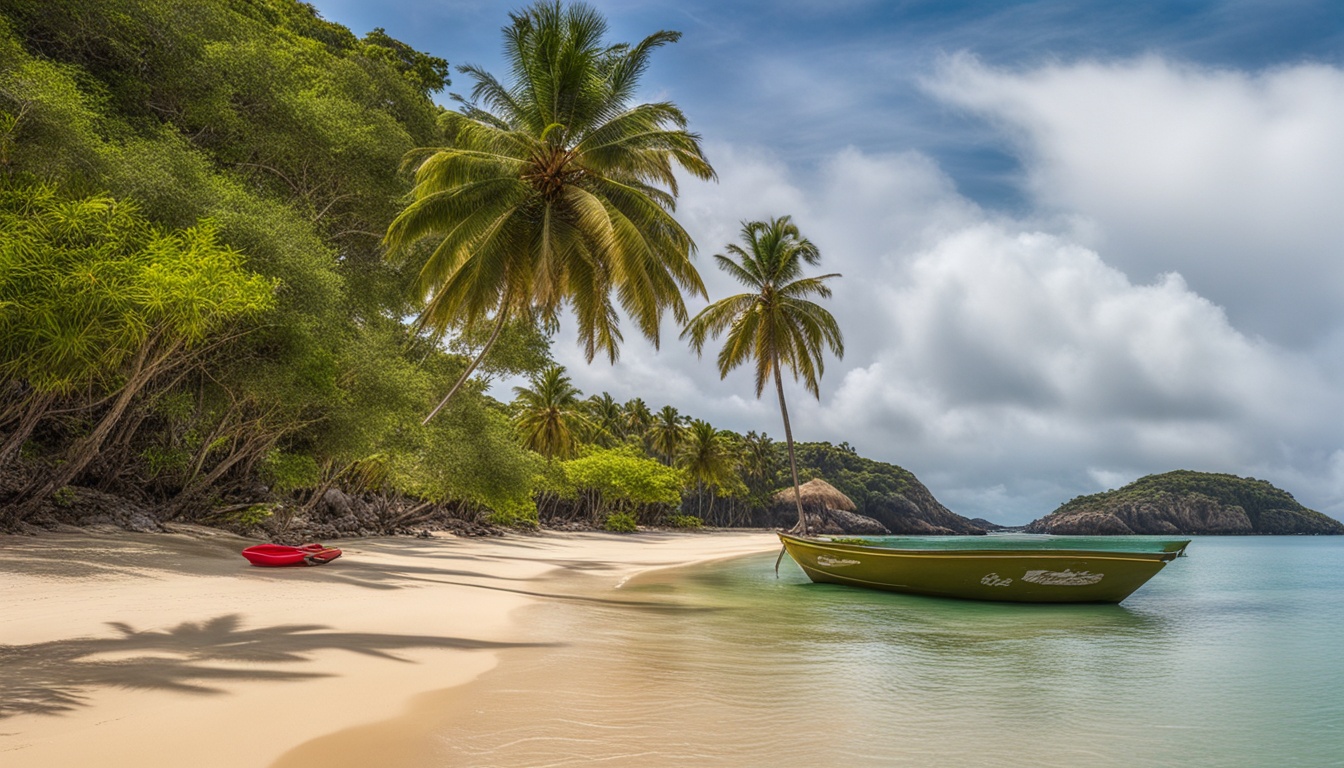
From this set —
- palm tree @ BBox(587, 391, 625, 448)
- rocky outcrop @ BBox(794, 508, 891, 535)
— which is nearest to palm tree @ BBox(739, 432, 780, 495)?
rocky outcrop @ BBox(794, 508, 891, 535)

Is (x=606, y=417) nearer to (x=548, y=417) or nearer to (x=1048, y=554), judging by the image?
(x=548, y=417)

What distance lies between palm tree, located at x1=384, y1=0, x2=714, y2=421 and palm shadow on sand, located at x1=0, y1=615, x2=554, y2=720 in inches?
298

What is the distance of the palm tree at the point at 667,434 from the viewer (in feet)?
202

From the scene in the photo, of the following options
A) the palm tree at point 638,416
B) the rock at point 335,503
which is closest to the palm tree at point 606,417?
the palm tree at point 638,416

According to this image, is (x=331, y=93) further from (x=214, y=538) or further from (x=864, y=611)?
(x=864, y=611)

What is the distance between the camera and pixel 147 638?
5.81m

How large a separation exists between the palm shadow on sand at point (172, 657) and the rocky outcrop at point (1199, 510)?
124413 millimetres

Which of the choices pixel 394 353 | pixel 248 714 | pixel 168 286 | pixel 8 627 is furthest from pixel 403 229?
pixel 248 714

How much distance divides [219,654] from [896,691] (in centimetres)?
546

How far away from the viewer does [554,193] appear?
46.5 ft

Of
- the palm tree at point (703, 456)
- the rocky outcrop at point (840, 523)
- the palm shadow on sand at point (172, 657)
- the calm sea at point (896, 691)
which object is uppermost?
the palm tree at point (703, 456)

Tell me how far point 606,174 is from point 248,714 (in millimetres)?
12296

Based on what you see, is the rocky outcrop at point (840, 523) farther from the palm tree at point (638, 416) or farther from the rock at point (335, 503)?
the rock at point (335, 503)

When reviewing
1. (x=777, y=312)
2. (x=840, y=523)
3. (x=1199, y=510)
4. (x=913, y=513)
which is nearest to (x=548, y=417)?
(x=777, y=312)
